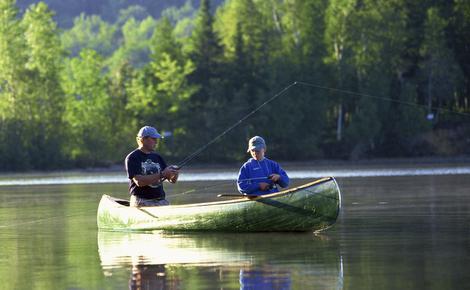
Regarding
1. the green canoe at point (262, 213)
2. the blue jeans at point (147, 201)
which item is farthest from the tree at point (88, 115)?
the green canoe at point (262, 213)

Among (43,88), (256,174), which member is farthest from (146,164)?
(43,88)

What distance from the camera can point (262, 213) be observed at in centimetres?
1880

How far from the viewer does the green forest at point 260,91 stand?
275 ft

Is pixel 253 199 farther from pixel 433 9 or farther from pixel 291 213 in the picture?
pixel 433 9

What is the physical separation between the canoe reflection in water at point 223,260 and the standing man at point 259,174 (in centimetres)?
73

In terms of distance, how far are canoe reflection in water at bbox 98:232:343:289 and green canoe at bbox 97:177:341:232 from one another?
188 mm

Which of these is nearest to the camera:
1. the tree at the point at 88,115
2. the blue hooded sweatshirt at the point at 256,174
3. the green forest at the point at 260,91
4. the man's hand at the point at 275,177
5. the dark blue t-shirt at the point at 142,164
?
the man's hand at the point at 275,177

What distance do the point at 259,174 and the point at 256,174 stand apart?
5 cm

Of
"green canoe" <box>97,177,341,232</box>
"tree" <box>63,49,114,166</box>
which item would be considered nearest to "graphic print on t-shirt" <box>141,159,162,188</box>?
"green canoe" <box>97,177,341,232</box>

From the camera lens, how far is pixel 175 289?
12445mm

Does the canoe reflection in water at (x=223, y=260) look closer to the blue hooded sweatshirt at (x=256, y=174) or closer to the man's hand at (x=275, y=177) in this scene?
the blue hooded sweatshirt at (x=256, y=174)

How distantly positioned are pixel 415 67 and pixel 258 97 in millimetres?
12889

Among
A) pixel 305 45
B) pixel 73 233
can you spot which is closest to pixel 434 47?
pixel 305 45

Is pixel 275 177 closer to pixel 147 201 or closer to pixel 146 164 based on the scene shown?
pixel 146 164
